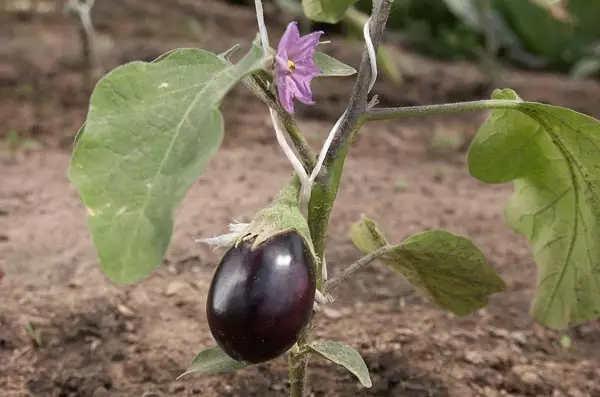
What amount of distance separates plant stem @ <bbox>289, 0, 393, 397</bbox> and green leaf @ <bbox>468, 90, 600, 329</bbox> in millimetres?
197

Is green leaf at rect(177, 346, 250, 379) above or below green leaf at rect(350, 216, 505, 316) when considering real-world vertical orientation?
below

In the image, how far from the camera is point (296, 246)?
0.85 metres

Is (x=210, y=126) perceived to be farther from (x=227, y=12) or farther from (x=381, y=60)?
(x=227, y=12)

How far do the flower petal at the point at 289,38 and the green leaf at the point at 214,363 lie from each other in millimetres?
364

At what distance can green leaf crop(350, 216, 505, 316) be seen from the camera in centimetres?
108

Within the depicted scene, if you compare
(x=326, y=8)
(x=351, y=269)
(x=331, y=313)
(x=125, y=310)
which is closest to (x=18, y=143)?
(x=125, y=310)

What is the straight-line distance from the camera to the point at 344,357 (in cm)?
95

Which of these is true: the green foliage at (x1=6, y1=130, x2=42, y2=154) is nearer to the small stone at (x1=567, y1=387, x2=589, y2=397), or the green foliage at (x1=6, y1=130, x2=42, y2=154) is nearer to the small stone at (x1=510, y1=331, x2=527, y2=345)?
the small stone at (x1=510, y1=331, x2=527, y2=345)

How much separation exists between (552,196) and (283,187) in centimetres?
49

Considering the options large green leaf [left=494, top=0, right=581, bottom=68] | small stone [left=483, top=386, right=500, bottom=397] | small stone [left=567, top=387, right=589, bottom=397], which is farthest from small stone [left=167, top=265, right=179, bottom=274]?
large green leaf [left=494, top=0, right=581, bottom=68]

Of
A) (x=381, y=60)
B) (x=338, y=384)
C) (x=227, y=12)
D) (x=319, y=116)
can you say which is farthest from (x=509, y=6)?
(x=338, y=384)

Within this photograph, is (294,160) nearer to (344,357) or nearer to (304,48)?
(304,48)

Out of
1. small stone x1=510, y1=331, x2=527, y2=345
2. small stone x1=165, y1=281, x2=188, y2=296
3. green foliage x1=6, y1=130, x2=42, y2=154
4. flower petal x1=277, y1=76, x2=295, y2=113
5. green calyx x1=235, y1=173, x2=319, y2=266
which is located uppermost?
flower petal x1=277, y1=76, x2=295, y2=113

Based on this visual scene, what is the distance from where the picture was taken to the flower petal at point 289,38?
84 cm
